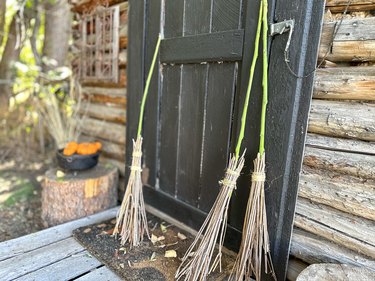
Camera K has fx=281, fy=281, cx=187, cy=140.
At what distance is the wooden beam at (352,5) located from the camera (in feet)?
3.68

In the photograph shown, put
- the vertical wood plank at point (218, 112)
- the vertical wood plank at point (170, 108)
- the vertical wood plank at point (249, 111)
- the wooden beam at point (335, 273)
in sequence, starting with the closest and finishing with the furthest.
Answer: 1. the wooden beam at point (335, 273)
2. the vertical wood plank at point (249, 111)
3. the vertical wood plank at point (218, 112)
4. the vertical wood plank at point (170, 108)

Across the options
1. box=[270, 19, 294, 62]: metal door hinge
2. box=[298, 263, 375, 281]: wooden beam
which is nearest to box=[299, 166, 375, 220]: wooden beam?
box=[298, 263, 375, 281]: wooden beam

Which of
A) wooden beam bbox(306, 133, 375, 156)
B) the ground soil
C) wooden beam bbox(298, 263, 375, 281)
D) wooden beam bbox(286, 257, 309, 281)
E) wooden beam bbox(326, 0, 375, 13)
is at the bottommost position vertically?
the ground soil

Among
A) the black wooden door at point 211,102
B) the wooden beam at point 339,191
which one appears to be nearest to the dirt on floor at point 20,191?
the black wooden door at point 211,102

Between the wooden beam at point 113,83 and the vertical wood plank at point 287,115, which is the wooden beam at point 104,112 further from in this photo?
the vertical wood plank at point 287,115

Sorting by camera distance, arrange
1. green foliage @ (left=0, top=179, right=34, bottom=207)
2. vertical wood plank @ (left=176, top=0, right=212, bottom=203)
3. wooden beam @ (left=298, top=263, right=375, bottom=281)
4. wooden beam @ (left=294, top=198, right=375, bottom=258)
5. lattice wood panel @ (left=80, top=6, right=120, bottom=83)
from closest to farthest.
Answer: wooden beam @ (left=298, top=263, right=375, bottom=281) → wooden beam @ (left=294, top=198, right=375, bottom=258) → vertical wood plank @ (left=176, top=0, right=212, bottom=203) → lattice wood panel @ (left=80, top=6, right=120, bottom=83) → green foliage @ (left=0, top=179, right=34, bottom=207)

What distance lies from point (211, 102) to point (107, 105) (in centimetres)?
136

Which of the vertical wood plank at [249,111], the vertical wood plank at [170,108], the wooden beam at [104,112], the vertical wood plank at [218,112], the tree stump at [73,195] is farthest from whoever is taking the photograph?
the wooden beam at [104,112]

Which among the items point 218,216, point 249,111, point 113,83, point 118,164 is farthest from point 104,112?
point 218,216

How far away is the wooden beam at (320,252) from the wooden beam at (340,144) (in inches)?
17.2

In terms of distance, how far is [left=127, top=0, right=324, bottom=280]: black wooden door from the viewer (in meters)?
1.27

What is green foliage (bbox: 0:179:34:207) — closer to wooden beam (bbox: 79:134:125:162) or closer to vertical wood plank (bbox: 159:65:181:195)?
wooden beam (bbox: 79:134:125:162)

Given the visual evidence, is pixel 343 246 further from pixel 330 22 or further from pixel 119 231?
pixel 119 231

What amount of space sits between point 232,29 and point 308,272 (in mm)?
1183
